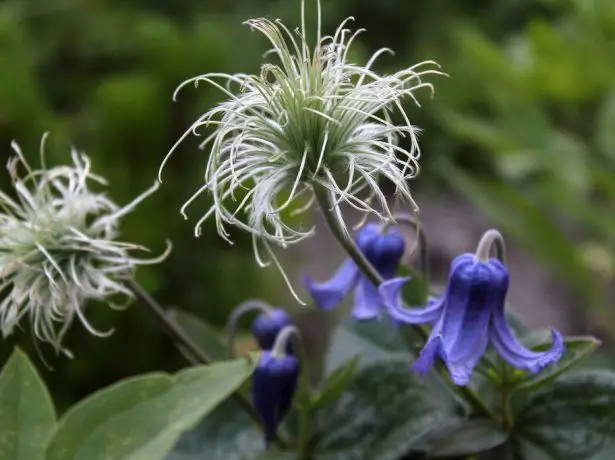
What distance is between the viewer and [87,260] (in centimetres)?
66

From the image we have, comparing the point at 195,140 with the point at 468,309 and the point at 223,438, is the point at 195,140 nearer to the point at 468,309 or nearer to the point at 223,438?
the point at 223,438

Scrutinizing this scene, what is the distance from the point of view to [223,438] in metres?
0.77

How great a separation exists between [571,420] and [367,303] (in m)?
0.17

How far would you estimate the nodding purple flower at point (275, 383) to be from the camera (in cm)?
66

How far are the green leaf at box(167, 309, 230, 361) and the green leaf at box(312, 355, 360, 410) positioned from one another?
0.13 metres

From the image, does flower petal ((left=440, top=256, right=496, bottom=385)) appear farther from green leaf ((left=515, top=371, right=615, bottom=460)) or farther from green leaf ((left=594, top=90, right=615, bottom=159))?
green leaf ((left=594, top=90, right=615, bottom=159))

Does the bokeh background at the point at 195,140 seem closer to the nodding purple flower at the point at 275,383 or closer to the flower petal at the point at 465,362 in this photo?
the nodding purple flower at the point at 275,383

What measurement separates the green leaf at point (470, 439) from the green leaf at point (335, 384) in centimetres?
9

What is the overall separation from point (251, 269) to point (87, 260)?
795mm

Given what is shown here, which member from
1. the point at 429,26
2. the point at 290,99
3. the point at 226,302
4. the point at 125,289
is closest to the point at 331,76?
the point at 290,99

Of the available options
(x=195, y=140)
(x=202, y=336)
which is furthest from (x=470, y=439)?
(x=195, y=140)

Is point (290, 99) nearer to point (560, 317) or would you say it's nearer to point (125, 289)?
point (125, 289)

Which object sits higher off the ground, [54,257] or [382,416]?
[54,257]

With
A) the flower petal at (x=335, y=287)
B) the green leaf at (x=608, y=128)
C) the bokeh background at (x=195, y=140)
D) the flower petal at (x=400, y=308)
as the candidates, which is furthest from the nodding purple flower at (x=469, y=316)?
the green leaf at (x=608, y=128)
